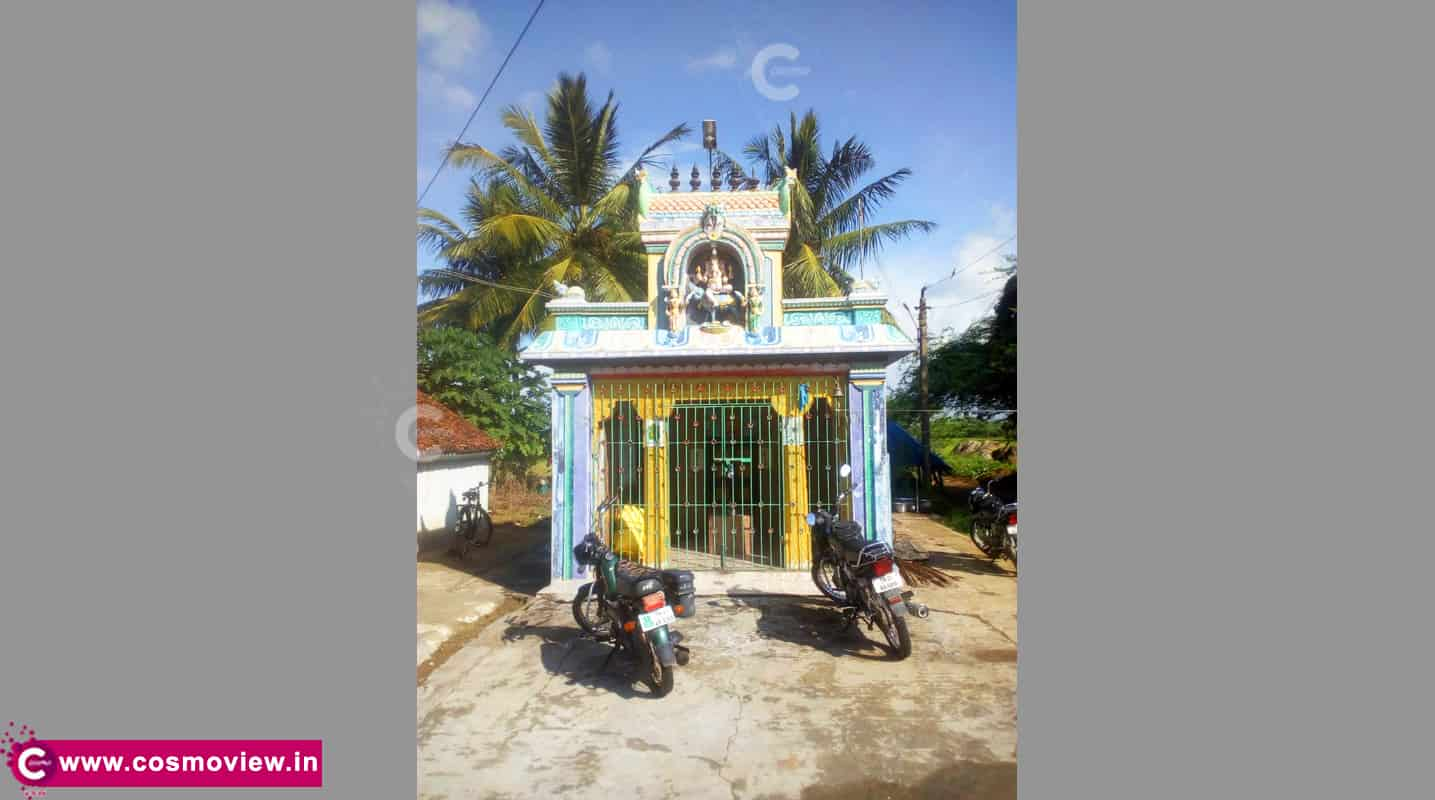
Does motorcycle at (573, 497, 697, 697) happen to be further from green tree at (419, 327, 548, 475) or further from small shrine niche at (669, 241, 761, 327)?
green tree at (419, 327, 548, 475)

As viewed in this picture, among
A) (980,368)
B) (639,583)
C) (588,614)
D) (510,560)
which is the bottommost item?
(510,560)

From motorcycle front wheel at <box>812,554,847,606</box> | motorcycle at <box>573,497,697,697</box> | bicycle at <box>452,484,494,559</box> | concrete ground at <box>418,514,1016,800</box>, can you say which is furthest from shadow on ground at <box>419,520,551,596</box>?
motorcycle front wheel at <box>812,554,847,606</box>

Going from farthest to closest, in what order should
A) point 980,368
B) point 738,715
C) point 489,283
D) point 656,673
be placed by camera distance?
1. point 980,368
2. point 489,283
3. point 656,673
4. point 738,715

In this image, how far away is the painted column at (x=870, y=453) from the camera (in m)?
7.03

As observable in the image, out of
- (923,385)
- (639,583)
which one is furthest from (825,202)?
(639,583)

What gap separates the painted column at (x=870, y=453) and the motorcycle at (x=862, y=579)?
3.30 ft

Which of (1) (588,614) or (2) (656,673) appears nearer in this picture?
(2) (656,673)

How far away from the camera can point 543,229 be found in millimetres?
12688

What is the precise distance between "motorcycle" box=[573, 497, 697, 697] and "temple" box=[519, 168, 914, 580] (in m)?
1.82

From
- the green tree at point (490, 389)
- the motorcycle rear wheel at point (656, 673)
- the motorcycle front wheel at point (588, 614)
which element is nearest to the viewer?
the motorcycle rear wheel at point (656, 673)

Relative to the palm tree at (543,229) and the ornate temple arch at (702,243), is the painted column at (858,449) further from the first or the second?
the palm tree at (543,229)

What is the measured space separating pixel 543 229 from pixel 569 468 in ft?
22.9

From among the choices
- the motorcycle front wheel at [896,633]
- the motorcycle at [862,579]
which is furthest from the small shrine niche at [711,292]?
the motorcycle front wheel at [896,633]
